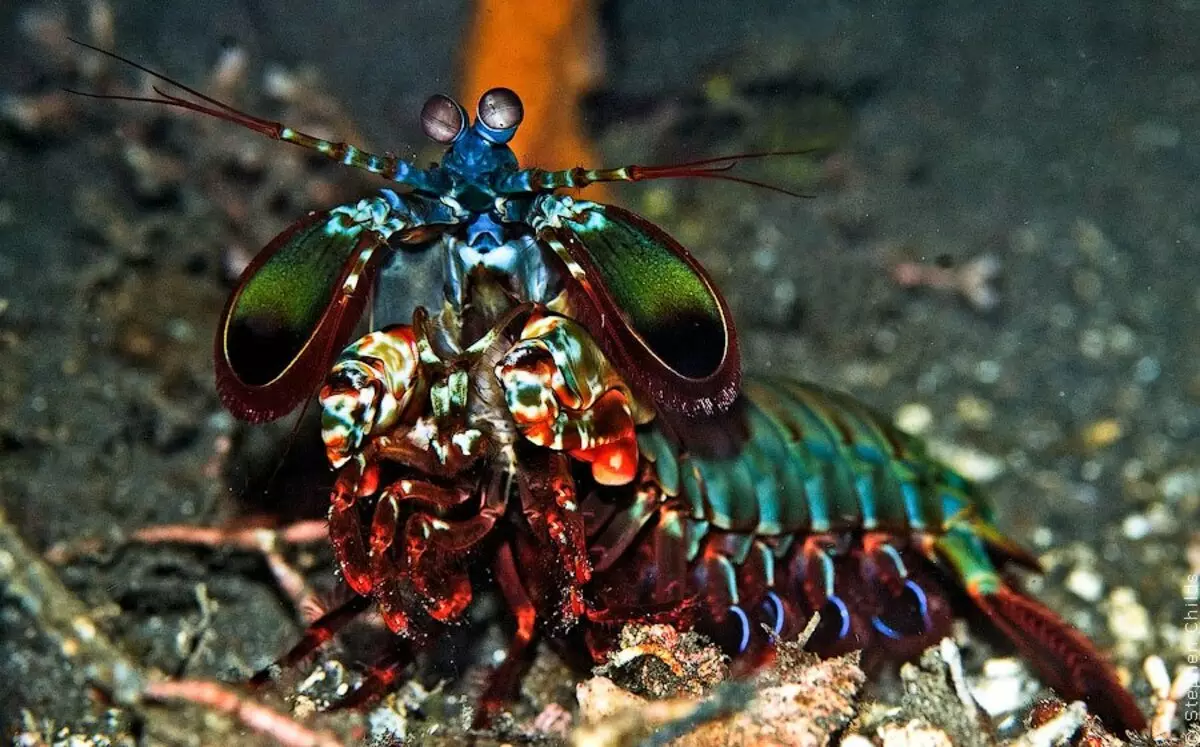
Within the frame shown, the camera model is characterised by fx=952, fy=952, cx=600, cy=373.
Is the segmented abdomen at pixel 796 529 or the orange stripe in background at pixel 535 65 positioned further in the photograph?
the orange stripe in background at pixel 535 65

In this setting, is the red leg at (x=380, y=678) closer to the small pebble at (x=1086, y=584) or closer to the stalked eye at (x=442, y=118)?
the stalked eye at (x=442, y=118)

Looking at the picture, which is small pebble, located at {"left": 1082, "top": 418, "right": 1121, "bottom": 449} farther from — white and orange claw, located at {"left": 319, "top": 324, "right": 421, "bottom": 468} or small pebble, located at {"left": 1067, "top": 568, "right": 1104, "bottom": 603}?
white and orange claw, located at {"left": 319, "top": 324, "right": 421, "bottom": 468}

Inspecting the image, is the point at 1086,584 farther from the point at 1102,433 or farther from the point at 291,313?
the point at 291,313

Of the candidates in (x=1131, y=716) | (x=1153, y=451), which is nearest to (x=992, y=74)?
(x=1153, y=451)

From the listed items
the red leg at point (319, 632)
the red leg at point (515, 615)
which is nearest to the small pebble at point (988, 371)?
the red leg at point (515, 615)

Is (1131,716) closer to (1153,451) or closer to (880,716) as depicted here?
(880,716)

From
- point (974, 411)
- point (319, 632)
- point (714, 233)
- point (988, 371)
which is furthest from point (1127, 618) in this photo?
point (319, 632)

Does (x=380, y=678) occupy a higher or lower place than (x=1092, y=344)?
lower

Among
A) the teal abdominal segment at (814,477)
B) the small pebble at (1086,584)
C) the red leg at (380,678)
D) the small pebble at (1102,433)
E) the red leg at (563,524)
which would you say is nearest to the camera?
the red leg at (563,524)
